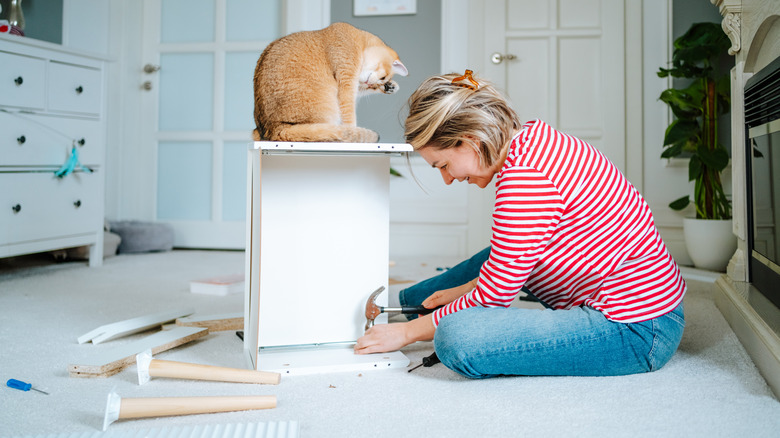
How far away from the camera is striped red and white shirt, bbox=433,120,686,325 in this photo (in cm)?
117

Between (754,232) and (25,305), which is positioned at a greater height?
(754,232)

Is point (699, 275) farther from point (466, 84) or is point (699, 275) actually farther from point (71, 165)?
point (71, 165)

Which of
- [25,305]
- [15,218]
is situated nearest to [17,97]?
[15,218]

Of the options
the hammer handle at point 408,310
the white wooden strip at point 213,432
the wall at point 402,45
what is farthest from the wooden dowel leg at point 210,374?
the wall at point 402,45

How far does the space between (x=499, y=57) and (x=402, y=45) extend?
54 cm

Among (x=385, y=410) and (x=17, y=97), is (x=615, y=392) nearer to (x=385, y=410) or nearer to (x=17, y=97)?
(x=385, y=410)

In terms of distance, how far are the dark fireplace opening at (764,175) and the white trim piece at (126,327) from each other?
1.55 metres

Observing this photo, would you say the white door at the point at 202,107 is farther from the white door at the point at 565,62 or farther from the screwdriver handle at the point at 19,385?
the screwdriver handle at the point at 19,385

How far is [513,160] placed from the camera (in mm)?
1188

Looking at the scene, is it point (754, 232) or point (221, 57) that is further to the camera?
point (221, 57)

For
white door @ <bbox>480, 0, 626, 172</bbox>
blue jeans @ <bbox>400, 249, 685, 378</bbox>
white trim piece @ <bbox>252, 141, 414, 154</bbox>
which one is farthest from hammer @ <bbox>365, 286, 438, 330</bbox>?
white door @ <bbox>480, 0, 626, 172</bbox>

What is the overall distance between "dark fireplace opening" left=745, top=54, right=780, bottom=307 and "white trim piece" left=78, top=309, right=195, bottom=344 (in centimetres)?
155

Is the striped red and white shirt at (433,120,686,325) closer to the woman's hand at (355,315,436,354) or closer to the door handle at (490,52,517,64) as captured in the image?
the woman's hand at (355,315,436,354)

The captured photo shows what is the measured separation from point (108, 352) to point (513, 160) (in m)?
0.99
